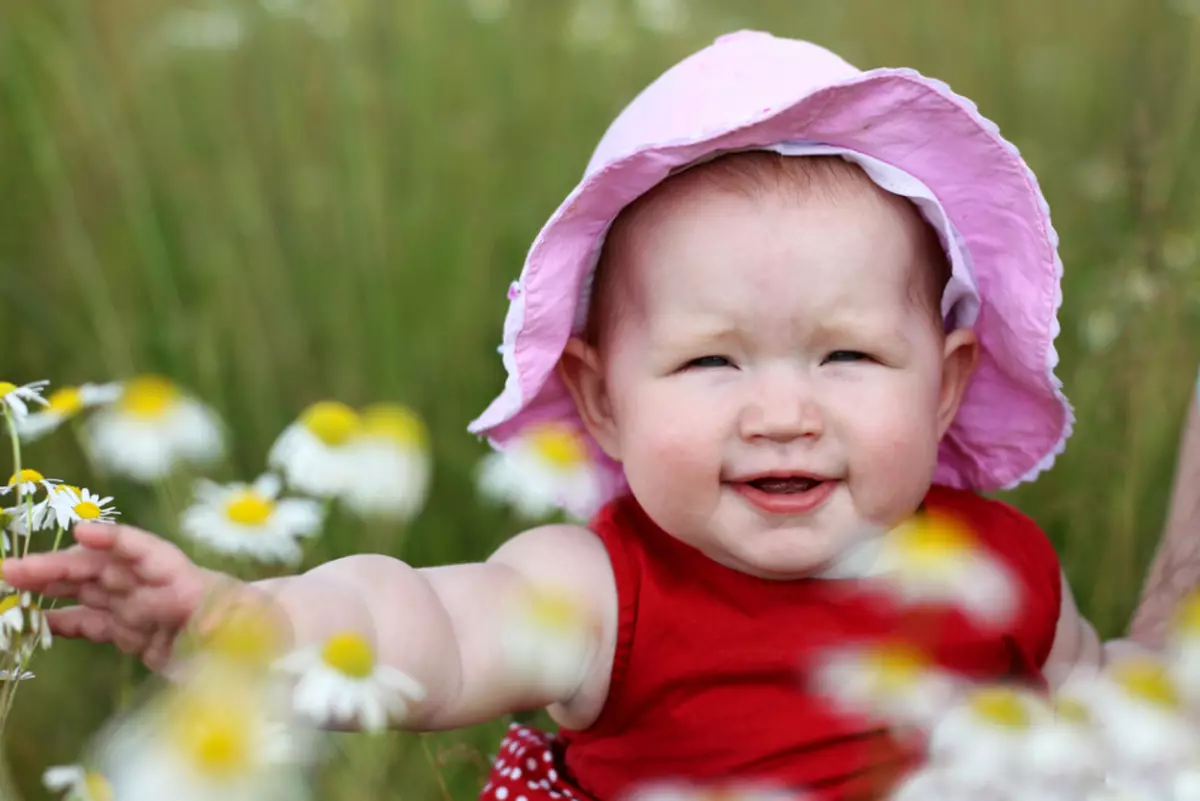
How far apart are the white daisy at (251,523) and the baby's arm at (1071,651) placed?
68cm

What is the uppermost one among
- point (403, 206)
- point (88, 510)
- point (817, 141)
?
point (817, 141)

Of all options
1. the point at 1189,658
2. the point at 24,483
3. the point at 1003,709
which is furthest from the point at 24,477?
the point at 1189,658

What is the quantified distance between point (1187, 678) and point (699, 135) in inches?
20.0

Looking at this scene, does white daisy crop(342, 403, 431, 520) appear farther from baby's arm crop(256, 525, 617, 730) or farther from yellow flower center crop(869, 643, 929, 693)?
yellow flower center crop(869, 643, 929, 693)

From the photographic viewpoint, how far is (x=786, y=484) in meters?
1.13

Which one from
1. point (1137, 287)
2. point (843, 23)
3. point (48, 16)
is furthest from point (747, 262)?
point (843, 23)

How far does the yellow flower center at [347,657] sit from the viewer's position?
0.83m

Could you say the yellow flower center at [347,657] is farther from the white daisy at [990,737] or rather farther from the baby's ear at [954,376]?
the baby's ear at [954,376]

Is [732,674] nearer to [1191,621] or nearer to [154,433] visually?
[1191,621]

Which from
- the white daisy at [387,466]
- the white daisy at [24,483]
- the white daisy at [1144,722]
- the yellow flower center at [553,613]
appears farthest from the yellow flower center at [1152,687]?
the white daisy at [24,483]

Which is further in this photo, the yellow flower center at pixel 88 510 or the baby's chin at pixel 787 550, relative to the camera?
the baby's chin at pixel 787 550

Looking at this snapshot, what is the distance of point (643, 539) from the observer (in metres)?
1.24

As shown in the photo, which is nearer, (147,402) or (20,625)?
(20,625)

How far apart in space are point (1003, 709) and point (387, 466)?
1.32 feet
